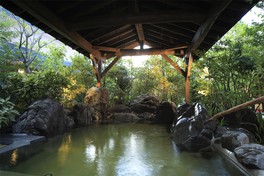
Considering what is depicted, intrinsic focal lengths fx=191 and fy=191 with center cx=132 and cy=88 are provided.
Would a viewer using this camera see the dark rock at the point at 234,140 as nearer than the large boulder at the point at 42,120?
Yes

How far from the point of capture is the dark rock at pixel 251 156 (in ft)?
7.89

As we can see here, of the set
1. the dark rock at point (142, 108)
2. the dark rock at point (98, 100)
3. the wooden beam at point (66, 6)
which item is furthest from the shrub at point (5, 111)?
the dark rock at point (142, 108)

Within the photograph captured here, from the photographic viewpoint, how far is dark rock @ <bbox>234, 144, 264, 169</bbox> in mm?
2404

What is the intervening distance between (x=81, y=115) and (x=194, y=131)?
455cm

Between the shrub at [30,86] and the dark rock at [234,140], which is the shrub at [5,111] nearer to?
the shrub at [30,86]

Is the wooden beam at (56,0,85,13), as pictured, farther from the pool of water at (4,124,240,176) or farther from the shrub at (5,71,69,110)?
the pool of water at (4,124,240,176)

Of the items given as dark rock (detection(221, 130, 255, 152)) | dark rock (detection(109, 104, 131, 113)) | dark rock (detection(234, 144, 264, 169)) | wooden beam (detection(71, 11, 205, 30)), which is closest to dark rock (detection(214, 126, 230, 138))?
dark rock (detection(221, 130, 255, 152))


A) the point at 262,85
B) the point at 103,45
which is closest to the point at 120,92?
the point at 103,45

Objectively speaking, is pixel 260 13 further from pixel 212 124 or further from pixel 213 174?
pixel 213 174

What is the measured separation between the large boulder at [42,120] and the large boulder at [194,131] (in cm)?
311

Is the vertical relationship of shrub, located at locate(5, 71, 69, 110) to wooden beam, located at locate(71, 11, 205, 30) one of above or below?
below

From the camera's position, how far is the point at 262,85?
4812 millimetres

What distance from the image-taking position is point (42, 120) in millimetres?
4656

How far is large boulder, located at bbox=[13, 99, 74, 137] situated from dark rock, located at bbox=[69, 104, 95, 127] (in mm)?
1603
